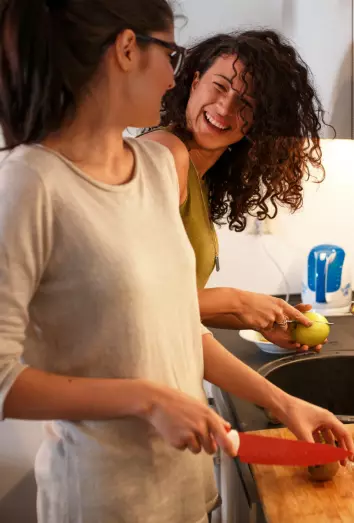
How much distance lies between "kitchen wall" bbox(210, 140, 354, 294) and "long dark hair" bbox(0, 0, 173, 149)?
1.13 m

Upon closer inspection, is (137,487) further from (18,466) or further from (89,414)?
(18,466)

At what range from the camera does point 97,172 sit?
642 millimetres

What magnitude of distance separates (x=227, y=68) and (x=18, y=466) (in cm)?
134

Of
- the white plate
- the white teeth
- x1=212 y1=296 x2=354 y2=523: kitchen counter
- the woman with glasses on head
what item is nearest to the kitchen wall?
x1=212 y1=296 x2=354 y2=523: kitchen counter

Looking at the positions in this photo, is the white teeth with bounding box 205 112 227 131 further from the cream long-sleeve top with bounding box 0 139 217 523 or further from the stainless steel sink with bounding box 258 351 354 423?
the stainless steel sink with bounding box 258 351 354 423

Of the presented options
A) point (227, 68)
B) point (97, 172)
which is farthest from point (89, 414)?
point (227, 68)

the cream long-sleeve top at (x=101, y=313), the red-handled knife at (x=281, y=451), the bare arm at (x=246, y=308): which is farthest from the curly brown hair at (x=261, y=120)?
the red-handled knife at (x=281, y=451)

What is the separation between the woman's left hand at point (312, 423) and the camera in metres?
0.75

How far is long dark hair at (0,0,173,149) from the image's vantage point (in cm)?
57

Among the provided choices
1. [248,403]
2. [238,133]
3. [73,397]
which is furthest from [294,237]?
[73,397]

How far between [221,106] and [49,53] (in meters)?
0.55

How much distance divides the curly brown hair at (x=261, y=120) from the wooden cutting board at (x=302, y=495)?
628 millimetres

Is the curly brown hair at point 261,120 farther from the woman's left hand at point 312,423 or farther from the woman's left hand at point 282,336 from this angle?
the woman's left hand at point 312,423

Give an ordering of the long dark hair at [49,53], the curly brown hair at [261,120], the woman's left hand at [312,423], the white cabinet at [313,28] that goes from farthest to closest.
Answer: the white cabinet at [313,28]
the curly brown hair at [261,120]
the woman's left hand at [312,423]
the long dark hair at [49,53]
